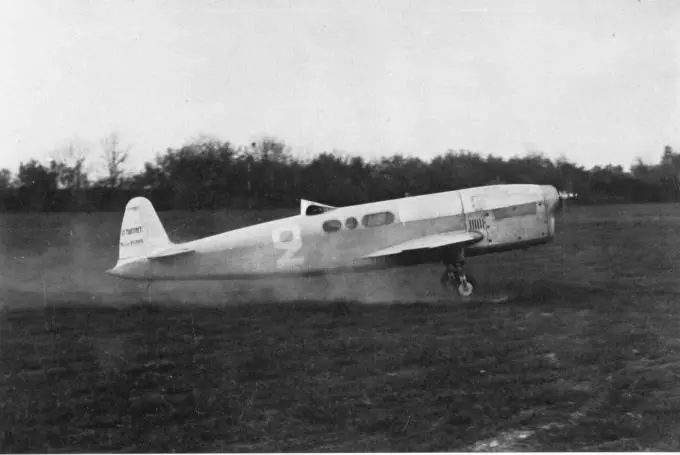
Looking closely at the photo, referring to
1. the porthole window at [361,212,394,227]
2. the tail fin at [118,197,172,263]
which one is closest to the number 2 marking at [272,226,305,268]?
the porthole window at [361,212,394,227]

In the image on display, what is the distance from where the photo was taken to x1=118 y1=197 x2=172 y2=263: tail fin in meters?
8.41

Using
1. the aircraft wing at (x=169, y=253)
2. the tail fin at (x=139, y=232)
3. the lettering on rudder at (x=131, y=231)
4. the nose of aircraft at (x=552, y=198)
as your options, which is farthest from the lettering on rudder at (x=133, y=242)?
the nose of aircraft at (x=552, y=198)

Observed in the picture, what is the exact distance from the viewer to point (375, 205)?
883cm

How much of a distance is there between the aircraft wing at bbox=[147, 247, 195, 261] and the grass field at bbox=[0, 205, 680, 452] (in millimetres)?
779

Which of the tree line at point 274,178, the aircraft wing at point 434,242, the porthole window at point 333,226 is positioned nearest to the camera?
the tree line at point 274,178

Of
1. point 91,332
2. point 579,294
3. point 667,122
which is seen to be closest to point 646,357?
point 579,294

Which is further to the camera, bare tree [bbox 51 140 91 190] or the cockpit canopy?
the cockpit canopy

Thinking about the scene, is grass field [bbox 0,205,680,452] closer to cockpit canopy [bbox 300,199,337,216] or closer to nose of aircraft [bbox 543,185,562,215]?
cockpit canopy [bbox 300,199,337,216]

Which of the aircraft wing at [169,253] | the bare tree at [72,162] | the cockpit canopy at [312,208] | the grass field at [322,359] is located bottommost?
the grass field at [322,359]

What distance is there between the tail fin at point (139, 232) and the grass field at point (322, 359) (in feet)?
1.32

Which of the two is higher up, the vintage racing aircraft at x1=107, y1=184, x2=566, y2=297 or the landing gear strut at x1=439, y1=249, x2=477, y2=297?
the vintage racing aircraft at x1=107, y1=184, x2=566, y2=297

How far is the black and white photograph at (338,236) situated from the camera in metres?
5.63

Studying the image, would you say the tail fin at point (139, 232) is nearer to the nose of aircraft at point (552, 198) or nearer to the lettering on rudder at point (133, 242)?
the lettering on rudder at point (133, 242)

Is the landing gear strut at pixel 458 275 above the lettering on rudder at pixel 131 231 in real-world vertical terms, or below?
below
